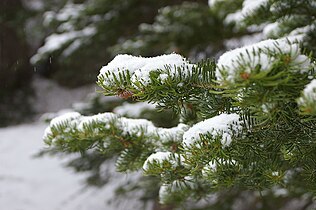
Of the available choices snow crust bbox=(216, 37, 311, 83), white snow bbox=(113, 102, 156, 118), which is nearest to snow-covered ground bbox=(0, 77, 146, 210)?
white snow bbox=(113, 102, 156, 118)

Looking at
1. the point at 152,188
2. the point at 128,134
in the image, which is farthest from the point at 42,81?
the point at 128,134

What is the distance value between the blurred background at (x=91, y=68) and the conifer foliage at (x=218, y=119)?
0.74 meters

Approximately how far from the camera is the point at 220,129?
2.83 ft

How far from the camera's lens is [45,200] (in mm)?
5137

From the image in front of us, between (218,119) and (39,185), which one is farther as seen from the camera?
(39,185)

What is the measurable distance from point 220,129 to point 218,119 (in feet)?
0.10

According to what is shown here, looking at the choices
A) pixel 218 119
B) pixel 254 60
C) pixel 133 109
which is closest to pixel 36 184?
pixel 133 109

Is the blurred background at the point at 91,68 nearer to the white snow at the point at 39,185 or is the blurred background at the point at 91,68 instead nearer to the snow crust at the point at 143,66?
the white snow at the point at 39,185

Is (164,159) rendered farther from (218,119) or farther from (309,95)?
(309,95)

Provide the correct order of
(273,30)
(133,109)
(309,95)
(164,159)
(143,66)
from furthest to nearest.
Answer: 1. (133,109)
2. (273,30)
3. (164,159)
4. (143,66)
5. (309,95)

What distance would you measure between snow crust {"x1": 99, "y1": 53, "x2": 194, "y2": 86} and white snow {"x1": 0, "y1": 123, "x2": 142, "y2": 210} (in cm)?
362

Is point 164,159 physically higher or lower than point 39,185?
higher

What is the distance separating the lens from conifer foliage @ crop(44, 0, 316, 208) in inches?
25.5

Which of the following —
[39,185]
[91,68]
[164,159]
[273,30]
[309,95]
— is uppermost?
[91,68]
